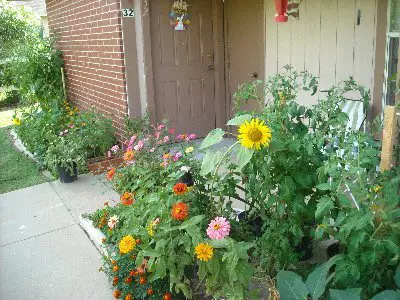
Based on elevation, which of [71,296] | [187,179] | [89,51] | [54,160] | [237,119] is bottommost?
[71,296]

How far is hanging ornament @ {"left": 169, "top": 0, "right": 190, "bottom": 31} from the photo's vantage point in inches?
223

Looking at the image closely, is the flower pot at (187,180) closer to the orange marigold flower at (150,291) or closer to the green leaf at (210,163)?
the green leaf at (210,163)

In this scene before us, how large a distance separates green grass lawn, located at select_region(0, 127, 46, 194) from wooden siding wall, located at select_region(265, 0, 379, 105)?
339cm

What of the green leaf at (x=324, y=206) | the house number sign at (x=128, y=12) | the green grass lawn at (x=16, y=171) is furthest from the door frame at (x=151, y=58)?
the green leaf at (x=324, y=206)

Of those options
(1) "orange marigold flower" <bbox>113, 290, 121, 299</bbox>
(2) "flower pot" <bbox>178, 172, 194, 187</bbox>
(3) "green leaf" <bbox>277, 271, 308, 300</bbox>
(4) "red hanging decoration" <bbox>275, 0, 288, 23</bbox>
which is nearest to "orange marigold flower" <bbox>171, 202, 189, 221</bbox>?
(2) "flower pot" <bbox>178, 172, 194, 187</bbox>

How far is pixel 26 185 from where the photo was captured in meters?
5.36

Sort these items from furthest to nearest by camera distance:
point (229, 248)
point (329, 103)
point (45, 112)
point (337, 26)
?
point (45, 112) → point (337, 26) → point (329, 103) → point (229, 248)

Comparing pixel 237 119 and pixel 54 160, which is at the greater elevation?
pixel 237 119

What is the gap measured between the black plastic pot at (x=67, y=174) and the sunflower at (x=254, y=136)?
139 inches

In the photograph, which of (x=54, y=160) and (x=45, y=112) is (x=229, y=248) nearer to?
(x=54, y=160)

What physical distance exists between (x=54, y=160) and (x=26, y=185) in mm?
540

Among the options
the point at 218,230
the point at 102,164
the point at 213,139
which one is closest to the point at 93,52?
the point at 102,164

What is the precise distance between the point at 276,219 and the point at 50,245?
2.14 metres

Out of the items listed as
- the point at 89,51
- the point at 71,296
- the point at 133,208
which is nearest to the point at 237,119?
the point at 133,208
